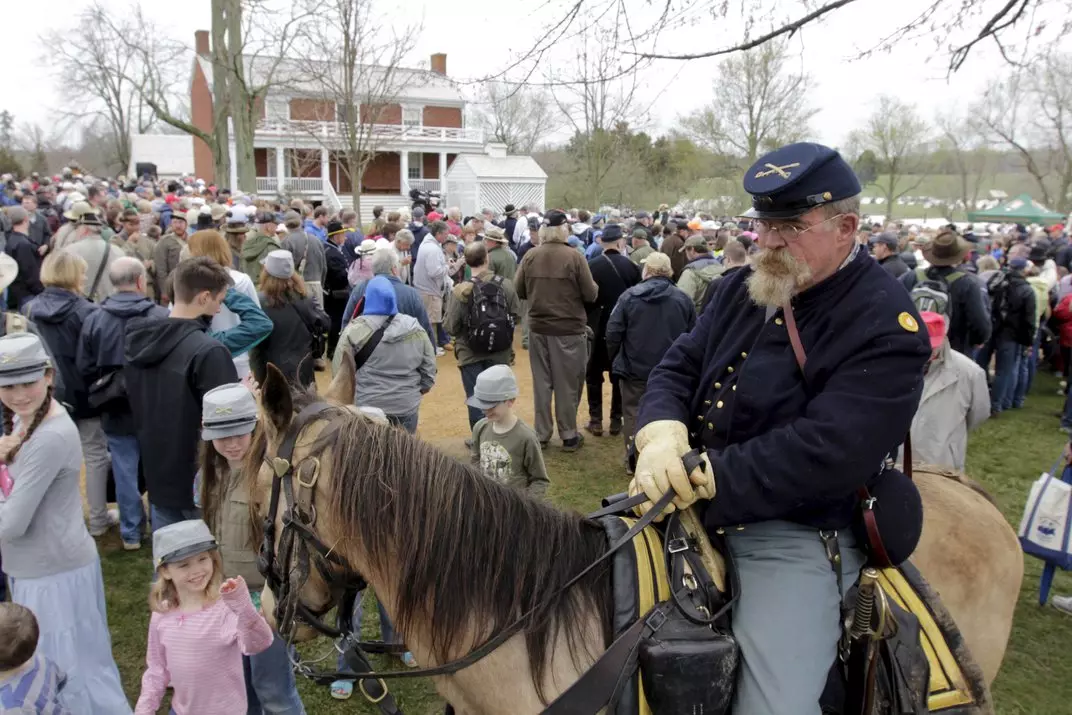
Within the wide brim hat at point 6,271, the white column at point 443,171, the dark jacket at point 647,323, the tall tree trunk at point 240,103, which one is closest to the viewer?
the wide brim hat at point 6,271

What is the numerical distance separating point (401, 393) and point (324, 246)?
6006 mm

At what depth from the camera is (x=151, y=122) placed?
6181cm

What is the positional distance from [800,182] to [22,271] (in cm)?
1031

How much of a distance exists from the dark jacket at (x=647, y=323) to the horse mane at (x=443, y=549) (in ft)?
16.2

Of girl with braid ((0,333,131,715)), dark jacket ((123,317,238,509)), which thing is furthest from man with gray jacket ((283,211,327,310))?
girl with braid ((0,333,131,715))

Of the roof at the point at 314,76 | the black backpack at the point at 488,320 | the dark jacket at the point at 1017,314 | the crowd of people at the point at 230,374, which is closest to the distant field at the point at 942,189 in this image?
the roof at the point at 314,76

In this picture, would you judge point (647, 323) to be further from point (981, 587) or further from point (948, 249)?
point (981, 587)

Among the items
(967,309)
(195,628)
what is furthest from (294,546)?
(967,309)

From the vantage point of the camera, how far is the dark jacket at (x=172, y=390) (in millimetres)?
4008

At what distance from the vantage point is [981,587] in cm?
304

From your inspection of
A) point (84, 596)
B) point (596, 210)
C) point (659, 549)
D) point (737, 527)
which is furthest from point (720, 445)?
point (596, 210)

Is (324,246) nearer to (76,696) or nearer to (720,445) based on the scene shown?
(76,696)

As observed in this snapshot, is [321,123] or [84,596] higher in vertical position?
[321,123]

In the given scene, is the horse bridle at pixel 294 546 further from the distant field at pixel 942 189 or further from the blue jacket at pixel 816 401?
the distant field at pixel 942 189
